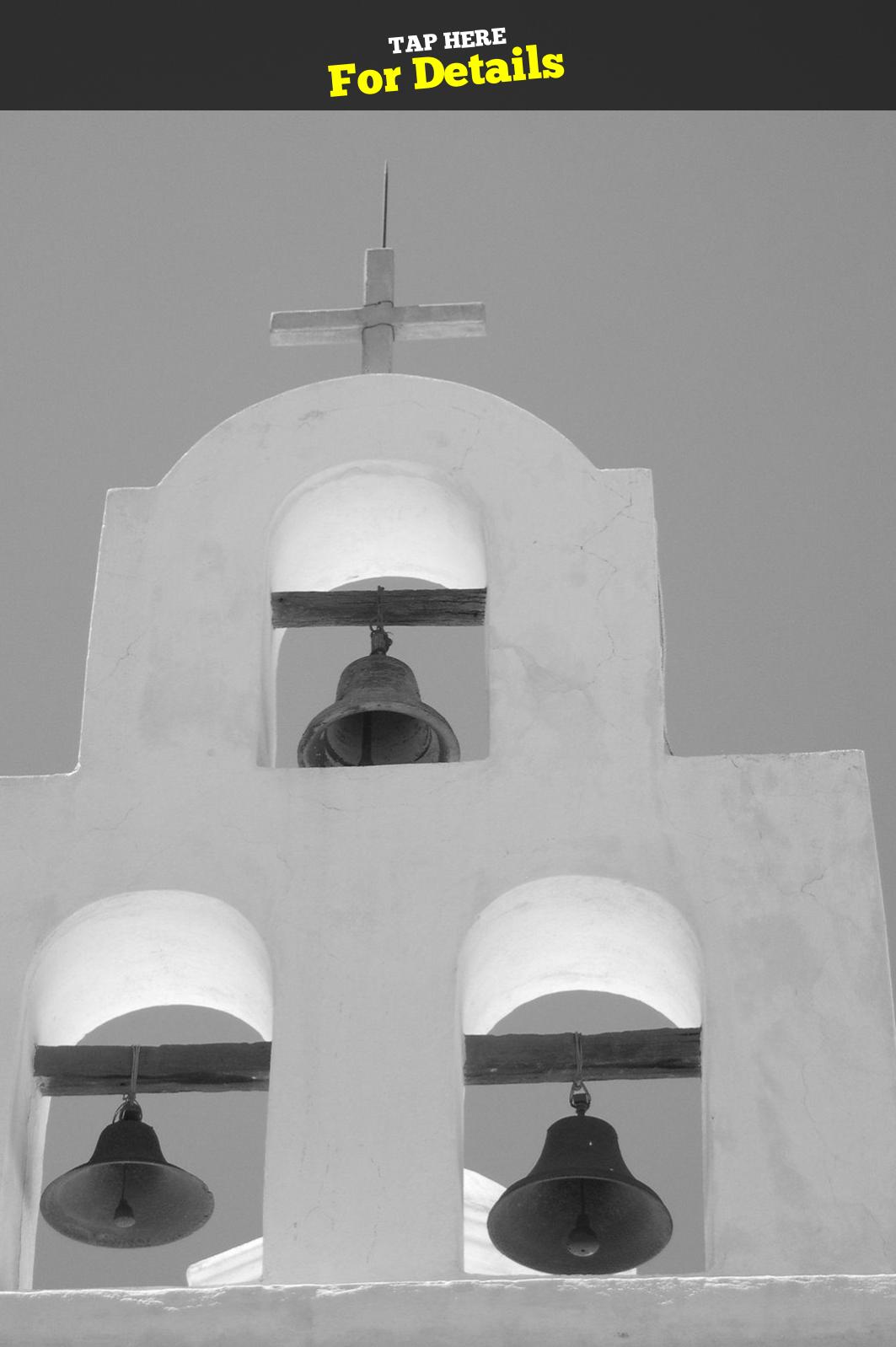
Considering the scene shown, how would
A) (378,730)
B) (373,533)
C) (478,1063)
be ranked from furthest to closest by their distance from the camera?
(373,533) → (378,730) → (478,1063)

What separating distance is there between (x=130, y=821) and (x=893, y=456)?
1077 cm

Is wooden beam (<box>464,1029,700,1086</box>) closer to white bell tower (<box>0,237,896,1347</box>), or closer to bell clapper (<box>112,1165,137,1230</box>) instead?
white bell tower (<box>0,237,896,1347</box>)

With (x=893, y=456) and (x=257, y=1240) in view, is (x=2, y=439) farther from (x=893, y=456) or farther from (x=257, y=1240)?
(x=257, y=1240)

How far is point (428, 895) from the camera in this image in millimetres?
7535

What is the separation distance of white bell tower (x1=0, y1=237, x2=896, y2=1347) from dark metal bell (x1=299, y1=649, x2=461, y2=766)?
0.27m

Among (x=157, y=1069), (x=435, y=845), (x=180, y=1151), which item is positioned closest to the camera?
(x=157, y=1069)

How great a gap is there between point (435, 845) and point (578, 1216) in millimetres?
1076

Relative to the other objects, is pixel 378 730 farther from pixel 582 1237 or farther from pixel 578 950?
pixel 582 1237

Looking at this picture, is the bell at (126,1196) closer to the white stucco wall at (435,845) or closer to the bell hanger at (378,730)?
the white stucco wall at (435,845)

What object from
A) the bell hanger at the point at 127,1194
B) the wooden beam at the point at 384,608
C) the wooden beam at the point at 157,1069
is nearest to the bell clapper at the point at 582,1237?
the wooden beam at the point at 157,1069

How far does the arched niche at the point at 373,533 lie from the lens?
8516 millimetres

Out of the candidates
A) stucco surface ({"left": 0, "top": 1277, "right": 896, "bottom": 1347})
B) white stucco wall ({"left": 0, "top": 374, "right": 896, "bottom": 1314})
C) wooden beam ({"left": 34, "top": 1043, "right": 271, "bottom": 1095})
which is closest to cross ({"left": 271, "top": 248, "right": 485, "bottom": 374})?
white stucco wall ({"left": 0, "top": 374, "right": 896, "bottom": 1314})

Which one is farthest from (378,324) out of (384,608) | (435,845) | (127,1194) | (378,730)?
(127,1194)

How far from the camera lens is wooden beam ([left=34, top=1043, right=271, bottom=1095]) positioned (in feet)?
24.4
